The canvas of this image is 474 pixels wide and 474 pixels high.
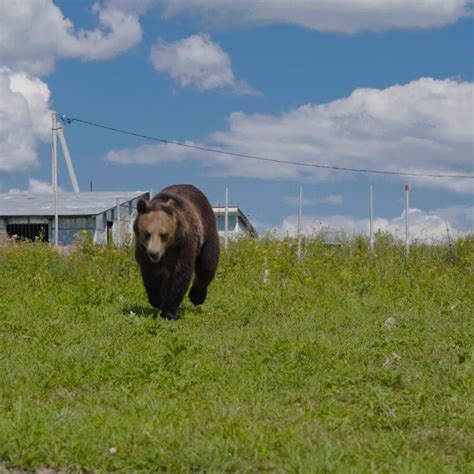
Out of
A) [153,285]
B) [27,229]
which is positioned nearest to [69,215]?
[27,229]

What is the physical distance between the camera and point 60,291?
11766 millimetres

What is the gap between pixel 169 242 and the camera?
30.6 ft

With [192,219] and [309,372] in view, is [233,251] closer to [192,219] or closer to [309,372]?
[192,219]

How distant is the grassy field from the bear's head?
849 mm

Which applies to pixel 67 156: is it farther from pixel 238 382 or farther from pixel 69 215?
pixel 238 382

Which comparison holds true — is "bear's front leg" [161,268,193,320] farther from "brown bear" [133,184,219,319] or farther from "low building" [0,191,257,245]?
"low building" [0,191,257,245]

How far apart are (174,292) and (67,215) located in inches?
949

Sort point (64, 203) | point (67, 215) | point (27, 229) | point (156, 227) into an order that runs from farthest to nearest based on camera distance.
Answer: point (64, 203), point (27, 229), point (67, 215), point (156, 227)

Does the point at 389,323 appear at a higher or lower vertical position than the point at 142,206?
lower

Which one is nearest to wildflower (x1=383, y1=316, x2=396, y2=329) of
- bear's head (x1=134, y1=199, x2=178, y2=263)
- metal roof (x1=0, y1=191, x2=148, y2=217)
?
bear's head (x1=134, y1=199, x2=178, y2=263)

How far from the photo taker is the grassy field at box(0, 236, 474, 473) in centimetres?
438

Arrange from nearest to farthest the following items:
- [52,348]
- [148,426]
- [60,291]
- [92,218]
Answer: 1. [148,426]
2. [52,348]
3. [60,291]
4. [92,218]

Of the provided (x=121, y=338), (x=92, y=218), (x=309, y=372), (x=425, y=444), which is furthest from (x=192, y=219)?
(x=92, y=218)

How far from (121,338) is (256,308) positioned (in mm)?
2814
